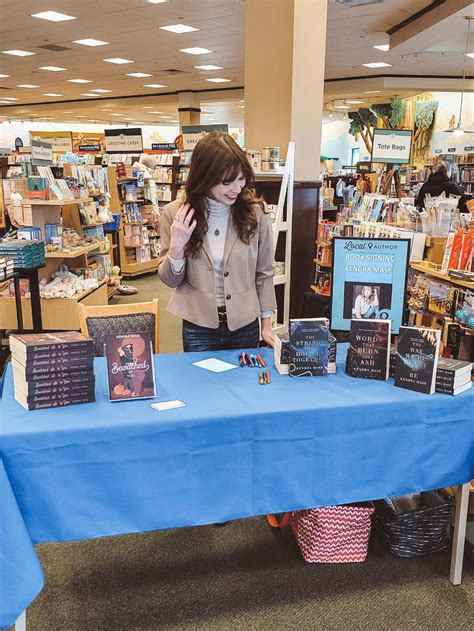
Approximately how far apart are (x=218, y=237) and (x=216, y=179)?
28cm

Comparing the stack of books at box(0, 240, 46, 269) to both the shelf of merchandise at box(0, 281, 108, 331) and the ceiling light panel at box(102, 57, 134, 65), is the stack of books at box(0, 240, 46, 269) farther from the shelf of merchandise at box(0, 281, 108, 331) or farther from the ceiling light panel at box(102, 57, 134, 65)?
the ceiling light panel at box(102, 57, 134, 65)

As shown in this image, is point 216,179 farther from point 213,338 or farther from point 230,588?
point 230,588

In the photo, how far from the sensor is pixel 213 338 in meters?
2.56

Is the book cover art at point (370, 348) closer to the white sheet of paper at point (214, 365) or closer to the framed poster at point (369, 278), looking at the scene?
the framed poster at point (369, 278)

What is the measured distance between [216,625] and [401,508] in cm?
99

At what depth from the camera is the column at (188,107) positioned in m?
17.3

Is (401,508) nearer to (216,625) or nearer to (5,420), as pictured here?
(216,625)

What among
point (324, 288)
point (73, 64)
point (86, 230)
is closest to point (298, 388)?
point (324, 288)

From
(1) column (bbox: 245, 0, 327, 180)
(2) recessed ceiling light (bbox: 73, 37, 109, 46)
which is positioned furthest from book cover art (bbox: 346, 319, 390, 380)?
(2) recessed ceiling light (bbox: 73, 37, 109, 46)

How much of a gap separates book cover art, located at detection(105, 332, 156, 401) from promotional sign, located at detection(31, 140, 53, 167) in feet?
13.9

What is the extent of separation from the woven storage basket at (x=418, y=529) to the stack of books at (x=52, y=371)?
138 cm

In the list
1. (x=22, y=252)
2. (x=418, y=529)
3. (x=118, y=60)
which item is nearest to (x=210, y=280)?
(x=418, y=529)

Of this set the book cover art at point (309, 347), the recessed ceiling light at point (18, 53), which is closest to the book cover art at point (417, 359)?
the book cover art at point (309, 347)

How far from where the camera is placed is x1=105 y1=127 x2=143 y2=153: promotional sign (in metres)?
11.0
